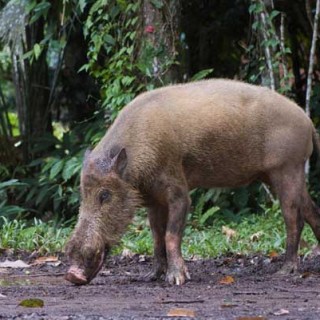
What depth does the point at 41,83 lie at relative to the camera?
12938 mm

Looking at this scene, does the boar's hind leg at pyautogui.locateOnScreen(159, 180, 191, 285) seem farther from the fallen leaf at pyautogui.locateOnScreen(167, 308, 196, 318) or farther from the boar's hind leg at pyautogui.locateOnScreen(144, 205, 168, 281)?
the fallen leaf at pyautogui.locateOnScreen(167, 308, 196, 318)

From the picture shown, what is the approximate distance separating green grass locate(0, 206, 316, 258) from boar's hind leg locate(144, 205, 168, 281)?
36.5 inches

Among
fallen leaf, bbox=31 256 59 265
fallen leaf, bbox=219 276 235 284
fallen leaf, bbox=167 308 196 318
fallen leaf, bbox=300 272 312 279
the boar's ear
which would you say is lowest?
fallen leaf, bbox=31 256 59 265

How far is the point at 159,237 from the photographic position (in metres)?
7.02

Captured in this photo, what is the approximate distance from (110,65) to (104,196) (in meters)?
3.83

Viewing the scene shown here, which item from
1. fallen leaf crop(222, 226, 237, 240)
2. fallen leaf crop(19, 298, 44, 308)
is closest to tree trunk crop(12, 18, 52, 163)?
fallen leaf crop(222, 226, 237, 240)

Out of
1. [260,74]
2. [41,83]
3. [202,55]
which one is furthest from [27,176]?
[260,74]

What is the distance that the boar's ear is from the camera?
647 cm

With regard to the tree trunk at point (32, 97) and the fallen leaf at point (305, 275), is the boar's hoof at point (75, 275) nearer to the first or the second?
the fallen leaf at point (305, 275)

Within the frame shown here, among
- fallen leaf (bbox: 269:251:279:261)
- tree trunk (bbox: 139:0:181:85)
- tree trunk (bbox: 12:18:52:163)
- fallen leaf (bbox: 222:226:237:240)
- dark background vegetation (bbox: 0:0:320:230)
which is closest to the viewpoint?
fallen leaf (bbox: 269:251:279:261)

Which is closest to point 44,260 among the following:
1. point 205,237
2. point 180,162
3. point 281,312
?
point 205,237

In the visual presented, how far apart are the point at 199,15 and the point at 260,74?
203 cm

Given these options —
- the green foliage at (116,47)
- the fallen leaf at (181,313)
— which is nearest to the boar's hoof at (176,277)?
the fallen leaf at (181,313)

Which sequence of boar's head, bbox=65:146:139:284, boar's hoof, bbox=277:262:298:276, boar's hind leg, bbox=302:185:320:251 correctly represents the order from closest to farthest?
1. boar's head, bbox=65:146:139:284
2. boar's hoof, bbox=277:262:298:276
3. boar's hind leg, bbox=302:185:320:251
